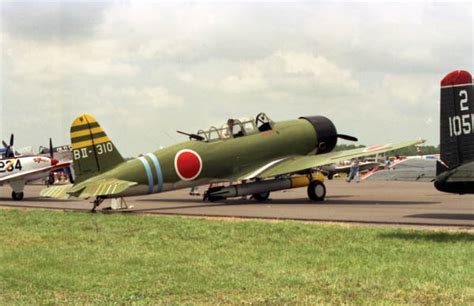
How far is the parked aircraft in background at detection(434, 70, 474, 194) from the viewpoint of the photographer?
11.6 m

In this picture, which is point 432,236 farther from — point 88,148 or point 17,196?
point 17,196

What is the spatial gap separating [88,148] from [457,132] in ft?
36.2

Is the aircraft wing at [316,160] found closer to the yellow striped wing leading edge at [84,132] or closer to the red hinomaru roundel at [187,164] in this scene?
the red hinomaru roundel at [187,164]

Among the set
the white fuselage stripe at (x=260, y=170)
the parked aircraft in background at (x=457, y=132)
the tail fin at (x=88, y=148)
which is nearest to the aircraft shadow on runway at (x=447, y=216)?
the parked aircraft in background at (x=457, y=132)

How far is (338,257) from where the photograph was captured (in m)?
8.54

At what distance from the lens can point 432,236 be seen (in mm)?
10453

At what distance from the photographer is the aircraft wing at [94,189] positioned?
17.6 meters

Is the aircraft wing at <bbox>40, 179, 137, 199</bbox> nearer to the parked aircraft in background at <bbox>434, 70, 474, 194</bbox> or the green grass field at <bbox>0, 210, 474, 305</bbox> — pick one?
the green grass field at <bbox>0, 210, 474, 305</bbox>

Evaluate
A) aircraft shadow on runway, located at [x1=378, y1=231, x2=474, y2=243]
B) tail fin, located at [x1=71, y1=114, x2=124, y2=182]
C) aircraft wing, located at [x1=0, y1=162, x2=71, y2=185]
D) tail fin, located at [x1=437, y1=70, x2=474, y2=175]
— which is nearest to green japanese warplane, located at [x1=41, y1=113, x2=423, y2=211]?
tail fin, located at [x1=71, y1=114, x2=124, y2=182]

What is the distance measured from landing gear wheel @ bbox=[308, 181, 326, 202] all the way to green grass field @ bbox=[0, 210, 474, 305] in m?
9.36

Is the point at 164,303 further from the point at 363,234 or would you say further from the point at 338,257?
the point at 363,234

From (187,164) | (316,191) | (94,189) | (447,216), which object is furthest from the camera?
(316,191)

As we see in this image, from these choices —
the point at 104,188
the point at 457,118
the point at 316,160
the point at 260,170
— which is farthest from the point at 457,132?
the point at 260,170

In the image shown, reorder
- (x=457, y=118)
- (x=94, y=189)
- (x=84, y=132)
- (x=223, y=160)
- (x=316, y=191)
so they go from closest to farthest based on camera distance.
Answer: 1. (x=457, y=118)
2. (x=94, y=189)
3. (x=84, y=132)
4. (x=223, y=160)
5. (x=316, y=191)
